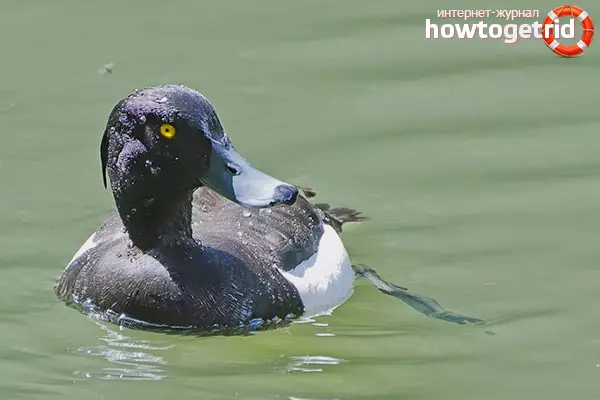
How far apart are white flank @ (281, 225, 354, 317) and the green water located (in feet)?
0.35

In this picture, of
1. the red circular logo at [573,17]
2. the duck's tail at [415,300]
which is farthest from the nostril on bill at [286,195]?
the red circular logo at [573,17]

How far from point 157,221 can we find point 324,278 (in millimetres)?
1077

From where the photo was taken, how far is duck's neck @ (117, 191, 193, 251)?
7.82m

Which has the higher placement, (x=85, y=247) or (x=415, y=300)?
(x=85, y=247)

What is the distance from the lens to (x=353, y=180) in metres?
9.94

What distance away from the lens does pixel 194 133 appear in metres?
7.48

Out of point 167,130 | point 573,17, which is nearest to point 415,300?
point 167,130

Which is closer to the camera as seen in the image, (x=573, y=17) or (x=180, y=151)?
(x=180, y=151)

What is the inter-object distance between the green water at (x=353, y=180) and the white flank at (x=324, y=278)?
0.11 metres

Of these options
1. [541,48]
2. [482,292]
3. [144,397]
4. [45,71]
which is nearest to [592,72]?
[541,48]

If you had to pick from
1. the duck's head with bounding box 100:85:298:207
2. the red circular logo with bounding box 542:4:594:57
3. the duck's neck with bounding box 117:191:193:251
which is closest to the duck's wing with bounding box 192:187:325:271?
the duck's neck with bounding box 117:191:193:251

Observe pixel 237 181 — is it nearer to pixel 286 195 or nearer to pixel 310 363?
pixel 286 195

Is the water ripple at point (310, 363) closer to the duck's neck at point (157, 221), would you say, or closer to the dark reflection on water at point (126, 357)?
the dark reflection on water at point (126, 357)

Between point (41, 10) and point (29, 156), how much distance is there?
2529mm
